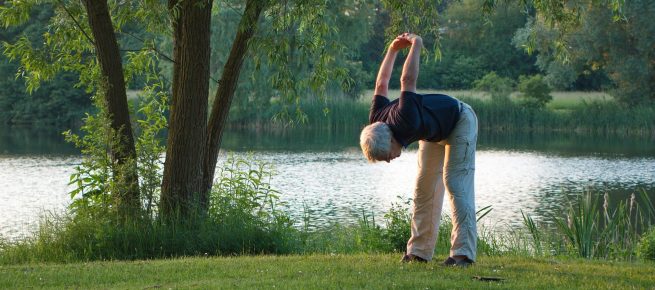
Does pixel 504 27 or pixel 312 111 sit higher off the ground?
pixel 504 27

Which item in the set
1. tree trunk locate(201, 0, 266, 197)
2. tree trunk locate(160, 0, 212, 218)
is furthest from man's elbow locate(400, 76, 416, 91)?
tree trunk locate(201, 0, 266, 197)

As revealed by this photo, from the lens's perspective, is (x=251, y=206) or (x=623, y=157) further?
(x=623, y=157)

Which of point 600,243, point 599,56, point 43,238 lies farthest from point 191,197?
point 599,56

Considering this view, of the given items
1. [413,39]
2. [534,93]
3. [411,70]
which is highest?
[413,39]

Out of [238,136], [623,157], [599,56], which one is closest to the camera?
[623,157]

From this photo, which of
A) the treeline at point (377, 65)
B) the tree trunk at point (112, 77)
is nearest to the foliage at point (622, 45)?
the treeline at point (377, 65)

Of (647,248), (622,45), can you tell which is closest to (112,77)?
(647,248)

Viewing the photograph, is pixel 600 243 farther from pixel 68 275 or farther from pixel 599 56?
pixel 599 56

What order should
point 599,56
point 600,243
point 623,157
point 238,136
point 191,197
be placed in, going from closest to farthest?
point 191,197 < point 600,243 < point 623,157 < point 238,136 < point 599,56

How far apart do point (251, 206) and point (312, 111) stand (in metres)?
28.4

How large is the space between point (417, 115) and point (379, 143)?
0.33 meters

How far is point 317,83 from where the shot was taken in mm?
10328

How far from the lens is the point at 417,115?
6277mm

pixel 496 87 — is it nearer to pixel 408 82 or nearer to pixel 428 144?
pixel 428 144
